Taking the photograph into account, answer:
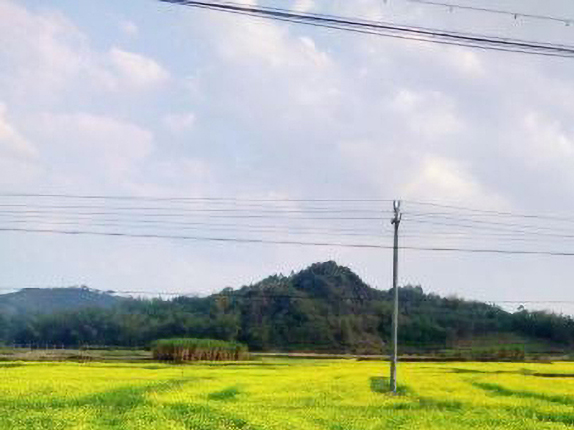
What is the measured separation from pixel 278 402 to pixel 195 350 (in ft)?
176

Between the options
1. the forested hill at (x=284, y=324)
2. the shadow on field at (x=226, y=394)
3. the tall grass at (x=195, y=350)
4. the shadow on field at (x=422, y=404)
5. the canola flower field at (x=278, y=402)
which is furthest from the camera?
the forested hill at (x=284, y=324)

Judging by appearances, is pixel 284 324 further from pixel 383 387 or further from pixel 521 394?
pixel 521 394

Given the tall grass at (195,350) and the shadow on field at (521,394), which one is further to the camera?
the tall grass at (195,350)

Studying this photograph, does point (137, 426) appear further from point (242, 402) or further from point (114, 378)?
point (114, 378)

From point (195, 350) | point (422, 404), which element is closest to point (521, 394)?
point (422, 404)

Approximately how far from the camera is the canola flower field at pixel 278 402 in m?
26.5

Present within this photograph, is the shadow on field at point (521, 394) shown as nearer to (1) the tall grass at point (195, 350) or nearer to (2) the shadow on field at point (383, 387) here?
(2) the shadow on field at point (383, 387)

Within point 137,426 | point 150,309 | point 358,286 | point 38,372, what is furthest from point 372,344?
point 137,426

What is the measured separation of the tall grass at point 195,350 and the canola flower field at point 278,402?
112 feet

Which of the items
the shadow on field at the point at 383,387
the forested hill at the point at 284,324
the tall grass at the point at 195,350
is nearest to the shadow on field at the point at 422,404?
the shadow on field at the point at 383,387

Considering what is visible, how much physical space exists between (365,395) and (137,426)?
53.2 feet

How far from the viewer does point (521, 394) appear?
39.7 m

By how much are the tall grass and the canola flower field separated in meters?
34.1

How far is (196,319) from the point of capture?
111 metres
